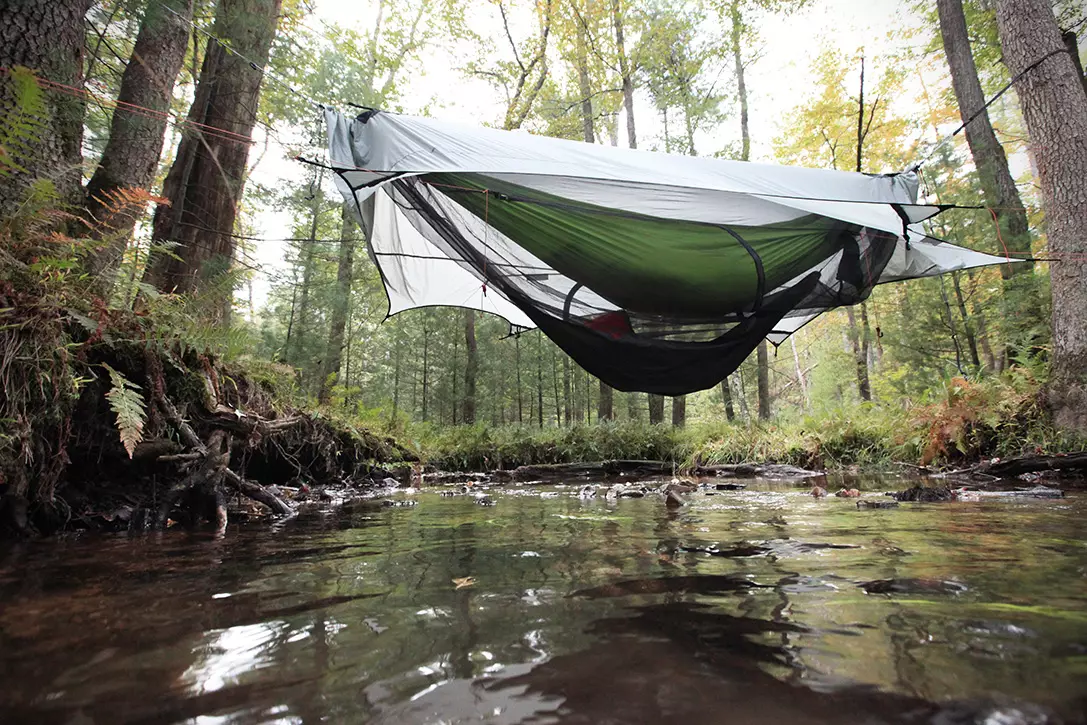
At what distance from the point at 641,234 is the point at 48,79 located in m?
2.98

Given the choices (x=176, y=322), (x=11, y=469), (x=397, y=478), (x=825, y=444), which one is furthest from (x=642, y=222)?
(x=825, y=444)

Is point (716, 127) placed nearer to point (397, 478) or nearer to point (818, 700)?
point (397, 478)

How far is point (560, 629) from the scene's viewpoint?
3.24ft

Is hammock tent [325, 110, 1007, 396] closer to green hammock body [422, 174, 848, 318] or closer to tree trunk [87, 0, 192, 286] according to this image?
green hammock body [422, 174, 848, 318]

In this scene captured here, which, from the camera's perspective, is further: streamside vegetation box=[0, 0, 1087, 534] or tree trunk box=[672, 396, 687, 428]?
tree trunk box=[672, 396, 687, 428]

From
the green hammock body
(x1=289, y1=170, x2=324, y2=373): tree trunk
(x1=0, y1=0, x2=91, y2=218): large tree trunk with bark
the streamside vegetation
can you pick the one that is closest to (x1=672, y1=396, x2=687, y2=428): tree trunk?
the streamside vegetation

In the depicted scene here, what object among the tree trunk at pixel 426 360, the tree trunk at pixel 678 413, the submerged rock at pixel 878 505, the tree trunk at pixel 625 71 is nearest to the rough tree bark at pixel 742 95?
the tree trunk at pixel 678 413

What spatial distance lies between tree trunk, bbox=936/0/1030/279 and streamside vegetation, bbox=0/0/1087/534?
3cm

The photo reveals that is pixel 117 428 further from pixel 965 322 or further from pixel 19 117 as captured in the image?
pixel 965 322

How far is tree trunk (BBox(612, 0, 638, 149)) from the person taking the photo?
31.5 ft

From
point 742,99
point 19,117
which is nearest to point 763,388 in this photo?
point 742,99

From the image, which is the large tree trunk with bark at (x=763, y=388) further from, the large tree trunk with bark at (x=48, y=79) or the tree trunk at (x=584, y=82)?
the large tree trunk with bark at (x=48, y=79)

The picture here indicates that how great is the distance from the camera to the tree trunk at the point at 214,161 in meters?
3.73

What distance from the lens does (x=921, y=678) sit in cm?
71
